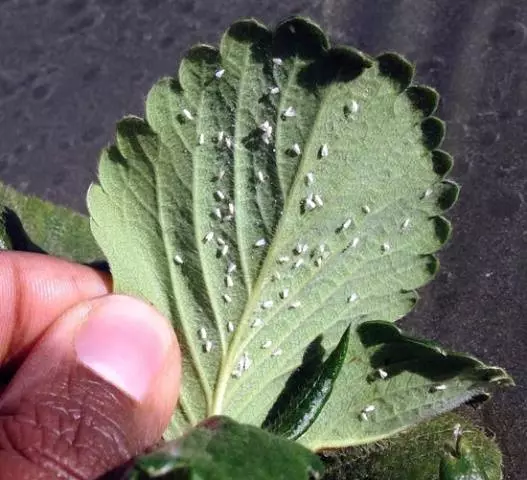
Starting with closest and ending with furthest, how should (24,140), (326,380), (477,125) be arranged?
1. (326,380)
2. (477,125)
3. (24,140)

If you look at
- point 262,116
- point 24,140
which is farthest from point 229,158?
point 24,140

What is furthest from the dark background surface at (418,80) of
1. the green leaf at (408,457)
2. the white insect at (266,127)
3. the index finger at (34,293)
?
the white insect at (266,127)

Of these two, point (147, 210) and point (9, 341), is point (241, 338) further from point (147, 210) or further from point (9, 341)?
point (9, 341)

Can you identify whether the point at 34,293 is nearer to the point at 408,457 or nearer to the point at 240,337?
the point at 240,337

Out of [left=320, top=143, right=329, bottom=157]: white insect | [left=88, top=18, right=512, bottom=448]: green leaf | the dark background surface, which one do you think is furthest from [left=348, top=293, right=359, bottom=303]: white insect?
the dark background surface

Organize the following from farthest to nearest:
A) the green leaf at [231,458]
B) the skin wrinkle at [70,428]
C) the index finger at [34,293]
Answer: the index finger at [34,293] → the skin wrinkle at [70,428] → the green leaf at [231,458]

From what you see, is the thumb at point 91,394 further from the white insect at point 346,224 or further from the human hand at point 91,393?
the white insect at point 346,224

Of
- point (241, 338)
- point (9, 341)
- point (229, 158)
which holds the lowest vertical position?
point (9, 341)
